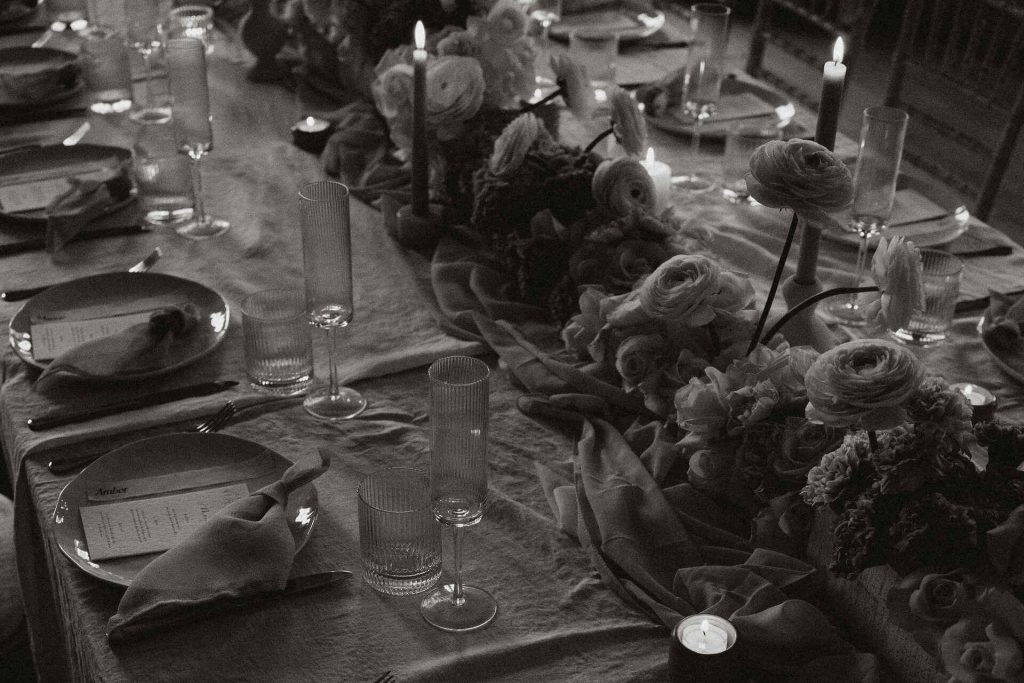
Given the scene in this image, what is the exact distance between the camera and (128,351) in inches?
51.3

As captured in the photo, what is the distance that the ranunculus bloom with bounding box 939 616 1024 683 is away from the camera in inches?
31.5

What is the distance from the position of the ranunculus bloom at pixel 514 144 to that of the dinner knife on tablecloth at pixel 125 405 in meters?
0.43

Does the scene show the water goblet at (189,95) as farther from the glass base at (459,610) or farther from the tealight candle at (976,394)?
the tealight candle at (976,394)

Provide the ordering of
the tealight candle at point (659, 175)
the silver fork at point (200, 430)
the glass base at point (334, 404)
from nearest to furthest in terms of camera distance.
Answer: the silver fork at point (200, 430), the glass base at point (334, 404), the tealight candle at point (659, 175)

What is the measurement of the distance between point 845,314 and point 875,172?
0.62 ft

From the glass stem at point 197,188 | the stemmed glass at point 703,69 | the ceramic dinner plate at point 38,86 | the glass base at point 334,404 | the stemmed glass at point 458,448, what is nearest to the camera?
the stemmed glass at point 458,448

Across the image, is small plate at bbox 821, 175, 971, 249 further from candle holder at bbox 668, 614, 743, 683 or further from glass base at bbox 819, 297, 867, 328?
candle holder at bbox 668, 614, 743, 683

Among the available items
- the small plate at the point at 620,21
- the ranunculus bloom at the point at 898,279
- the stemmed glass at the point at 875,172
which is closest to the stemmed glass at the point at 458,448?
the ranunculus bloom at the point at 898,279

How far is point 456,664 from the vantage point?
933 mm

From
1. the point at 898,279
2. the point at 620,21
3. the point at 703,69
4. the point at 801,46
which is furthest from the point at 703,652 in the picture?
the point at 801,46

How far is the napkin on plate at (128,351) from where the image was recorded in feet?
4.17

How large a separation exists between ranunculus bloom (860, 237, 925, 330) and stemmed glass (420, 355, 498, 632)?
376 mm

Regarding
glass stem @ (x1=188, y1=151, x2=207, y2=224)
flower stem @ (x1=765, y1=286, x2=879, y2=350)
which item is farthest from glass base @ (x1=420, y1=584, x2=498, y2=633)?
glass stem @ (x1=188, y1=151, x2=207, y2=224)

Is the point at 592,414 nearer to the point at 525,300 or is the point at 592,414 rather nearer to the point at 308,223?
the point at 525,300
